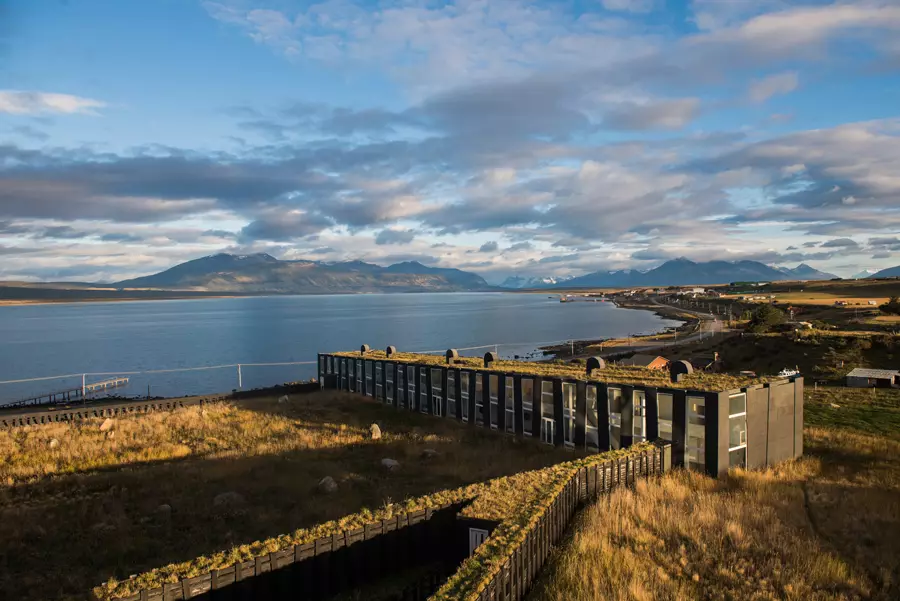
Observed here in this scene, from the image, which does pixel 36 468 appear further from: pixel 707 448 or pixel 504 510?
pixel 707 448

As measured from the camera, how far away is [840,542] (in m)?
16.4

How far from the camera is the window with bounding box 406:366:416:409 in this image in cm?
4578

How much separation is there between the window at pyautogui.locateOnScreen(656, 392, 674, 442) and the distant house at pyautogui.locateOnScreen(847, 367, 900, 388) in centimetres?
4020

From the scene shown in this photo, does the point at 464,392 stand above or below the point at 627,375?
below

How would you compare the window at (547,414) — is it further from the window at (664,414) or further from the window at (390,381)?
the window at (390,381)

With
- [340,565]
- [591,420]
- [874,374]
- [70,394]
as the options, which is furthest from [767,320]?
[70,394]

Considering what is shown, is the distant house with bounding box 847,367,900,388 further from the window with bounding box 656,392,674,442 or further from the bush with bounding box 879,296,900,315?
the bush with bounding box 879,296,900,315

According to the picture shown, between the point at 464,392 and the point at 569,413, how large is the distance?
10182 mm

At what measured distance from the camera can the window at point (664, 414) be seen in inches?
1041

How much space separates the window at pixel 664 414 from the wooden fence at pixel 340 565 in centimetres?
1431

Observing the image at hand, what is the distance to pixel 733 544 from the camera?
15383 millimetres

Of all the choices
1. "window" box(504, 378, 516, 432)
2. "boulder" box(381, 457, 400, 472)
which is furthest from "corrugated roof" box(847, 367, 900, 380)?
"boulder" box(381, 457, 400, 472)

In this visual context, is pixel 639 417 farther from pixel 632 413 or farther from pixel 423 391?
pixel 423 391

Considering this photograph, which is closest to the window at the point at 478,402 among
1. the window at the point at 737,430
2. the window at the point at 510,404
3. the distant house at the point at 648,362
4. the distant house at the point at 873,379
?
the window at the point at 510,404
